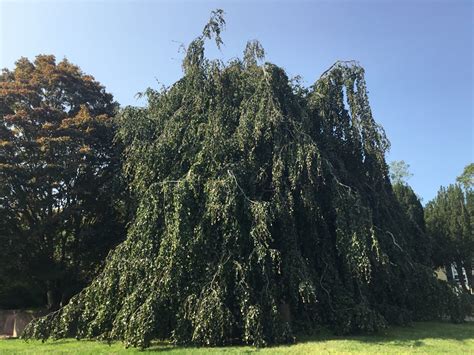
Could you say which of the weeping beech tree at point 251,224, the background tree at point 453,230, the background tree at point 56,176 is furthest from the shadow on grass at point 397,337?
the background tree at point 453,230

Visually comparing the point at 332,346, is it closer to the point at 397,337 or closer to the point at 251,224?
the point at 397,337

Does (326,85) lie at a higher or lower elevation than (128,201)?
higher

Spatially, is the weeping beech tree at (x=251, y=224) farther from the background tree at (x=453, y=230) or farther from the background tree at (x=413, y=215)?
the background tree at (x=453, y=230)

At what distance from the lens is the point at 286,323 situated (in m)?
9.07

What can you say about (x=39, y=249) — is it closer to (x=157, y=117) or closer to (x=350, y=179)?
(x=157, y=117)

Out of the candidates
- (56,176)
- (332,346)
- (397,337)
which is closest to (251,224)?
(332,346)

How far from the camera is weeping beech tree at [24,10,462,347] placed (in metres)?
9.16

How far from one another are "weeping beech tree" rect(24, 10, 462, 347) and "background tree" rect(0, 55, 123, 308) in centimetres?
183

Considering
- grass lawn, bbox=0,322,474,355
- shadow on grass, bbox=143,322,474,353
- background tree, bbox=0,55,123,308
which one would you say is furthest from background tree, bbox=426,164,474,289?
background tree, bbox=0,55,123,308

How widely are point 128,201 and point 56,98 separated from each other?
4455 millimetres

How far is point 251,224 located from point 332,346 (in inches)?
117

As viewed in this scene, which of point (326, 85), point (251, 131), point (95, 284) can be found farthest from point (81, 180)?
point (326, 85)

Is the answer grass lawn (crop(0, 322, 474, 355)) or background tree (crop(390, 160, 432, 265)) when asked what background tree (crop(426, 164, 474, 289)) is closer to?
background tree (crop(390, 160, 432, 265))

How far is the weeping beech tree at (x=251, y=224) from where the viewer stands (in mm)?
9156
